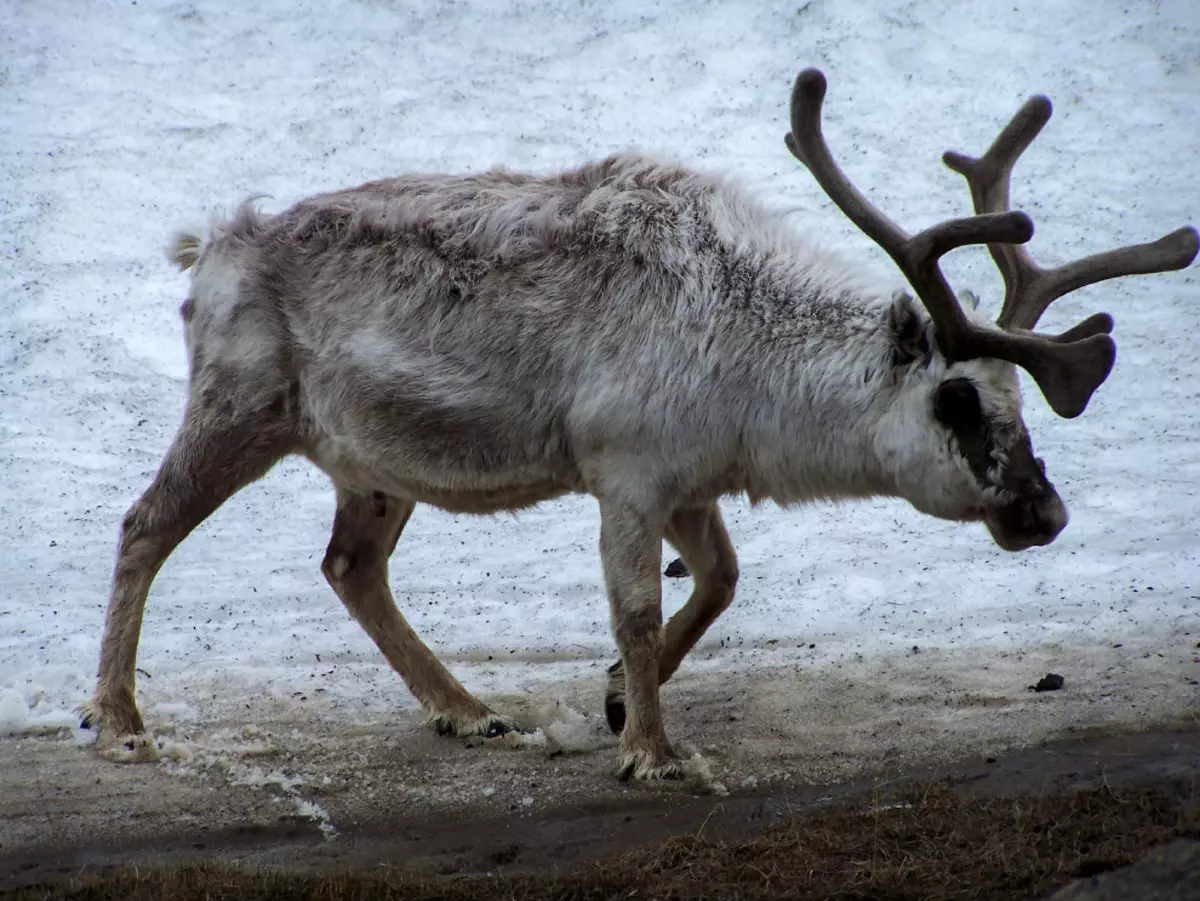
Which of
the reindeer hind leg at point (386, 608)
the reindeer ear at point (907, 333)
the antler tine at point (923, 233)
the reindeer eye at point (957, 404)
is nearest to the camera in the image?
the antler tine at point (923, 233)

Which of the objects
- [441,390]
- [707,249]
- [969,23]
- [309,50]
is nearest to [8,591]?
[441,390]

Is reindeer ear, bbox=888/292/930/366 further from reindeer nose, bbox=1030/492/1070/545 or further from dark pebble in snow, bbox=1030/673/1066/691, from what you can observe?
dark pebble in snow, bbox=1030/673/1066/691

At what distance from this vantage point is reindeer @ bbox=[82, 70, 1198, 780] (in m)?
4.46

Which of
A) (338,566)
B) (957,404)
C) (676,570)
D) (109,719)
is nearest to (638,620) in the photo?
(957,404)

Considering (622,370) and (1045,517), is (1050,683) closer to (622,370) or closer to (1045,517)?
(1045,517)

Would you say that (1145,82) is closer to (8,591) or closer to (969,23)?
(969,23)

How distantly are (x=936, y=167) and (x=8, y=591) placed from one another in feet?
23.6

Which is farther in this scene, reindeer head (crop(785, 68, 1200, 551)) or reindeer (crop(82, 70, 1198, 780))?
reindeer (crop(82, 70, 1198, 780))

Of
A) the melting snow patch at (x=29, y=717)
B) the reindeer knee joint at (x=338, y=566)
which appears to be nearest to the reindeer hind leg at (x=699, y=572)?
the reindeer knee joint at (x=338, y=566)

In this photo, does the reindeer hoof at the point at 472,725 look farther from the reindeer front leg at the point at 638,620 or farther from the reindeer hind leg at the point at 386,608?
the reindeer front leg at the point at 638,620

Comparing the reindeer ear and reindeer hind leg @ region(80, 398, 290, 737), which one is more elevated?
the reindeer ear

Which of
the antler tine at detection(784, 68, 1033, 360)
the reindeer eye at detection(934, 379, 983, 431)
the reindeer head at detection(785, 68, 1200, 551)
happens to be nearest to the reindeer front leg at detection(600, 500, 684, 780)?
the reindeer head at detection(785, 68, 1200, 551)

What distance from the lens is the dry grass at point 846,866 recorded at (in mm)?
3502

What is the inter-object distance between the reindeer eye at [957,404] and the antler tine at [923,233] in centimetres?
11
